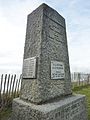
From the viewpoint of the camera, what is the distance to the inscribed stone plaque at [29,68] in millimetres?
4082

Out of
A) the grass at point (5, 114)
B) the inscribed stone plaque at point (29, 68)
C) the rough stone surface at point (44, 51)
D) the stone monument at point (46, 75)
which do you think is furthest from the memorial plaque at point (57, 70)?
the grass at point (5, 114)

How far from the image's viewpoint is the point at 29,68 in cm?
431

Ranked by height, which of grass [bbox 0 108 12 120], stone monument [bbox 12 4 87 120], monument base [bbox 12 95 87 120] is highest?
stone monument [bbox 12 4 87 120]

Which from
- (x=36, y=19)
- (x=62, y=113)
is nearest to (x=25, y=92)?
(x=62, y=113)

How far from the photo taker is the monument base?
3.39m

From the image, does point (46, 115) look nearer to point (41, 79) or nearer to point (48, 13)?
point (41, 79)

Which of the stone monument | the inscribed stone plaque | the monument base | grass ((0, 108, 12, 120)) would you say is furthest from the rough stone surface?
grass ((0, 108, 12, 120))

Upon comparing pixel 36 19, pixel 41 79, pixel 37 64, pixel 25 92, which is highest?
pixel 36 19

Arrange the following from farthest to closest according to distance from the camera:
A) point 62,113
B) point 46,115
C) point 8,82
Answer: point 8,82
point 62,113
point 46,115

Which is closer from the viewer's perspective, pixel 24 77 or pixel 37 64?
pixel 37 64

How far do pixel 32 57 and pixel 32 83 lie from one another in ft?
2.17

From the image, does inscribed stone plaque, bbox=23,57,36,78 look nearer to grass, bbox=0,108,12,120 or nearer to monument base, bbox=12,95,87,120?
monument base, bbox=12,95,87,120

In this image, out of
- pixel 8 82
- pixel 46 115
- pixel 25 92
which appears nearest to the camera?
pixel 46 115

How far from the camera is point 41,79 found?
390cm
